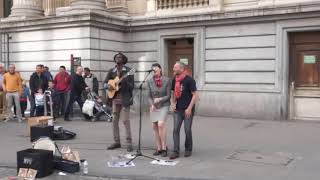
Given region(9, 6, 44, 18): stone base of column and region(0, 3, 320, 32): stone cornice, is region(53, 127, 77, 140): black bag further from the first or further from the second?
region(9, 6, 44, 18): stone base of column

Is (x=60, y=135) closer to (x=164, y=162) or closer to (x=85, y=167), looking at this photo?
(x=85, y=167)

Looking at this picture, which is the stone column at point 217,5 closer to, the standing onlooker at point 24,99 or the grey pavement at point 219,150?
the grey pavement at point 219,150

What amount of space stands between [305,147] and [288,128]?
296 centimetres

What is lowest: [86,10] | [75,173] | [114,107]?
[75,173]

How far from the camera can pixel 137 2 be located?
19.0 m

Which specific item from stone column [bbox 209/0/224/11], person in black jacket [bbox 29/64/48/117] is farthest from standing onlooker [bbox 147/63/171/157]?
stone column [bbox 209/0/224/11]

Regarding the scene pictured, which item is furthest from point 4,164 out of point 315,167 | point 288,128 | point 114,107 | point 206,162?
point 288,128

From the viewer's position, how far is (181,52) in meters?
18.0

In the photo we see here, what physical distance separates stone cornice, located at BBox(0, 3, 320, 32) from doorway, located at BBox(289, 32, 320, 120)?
0.81 m

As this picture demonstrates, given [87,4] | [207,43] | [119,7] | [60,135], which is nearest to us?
[60,135]

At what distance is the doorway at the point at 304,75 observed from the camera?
49.2 ft

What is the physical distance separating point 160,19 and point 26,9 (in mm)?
5875

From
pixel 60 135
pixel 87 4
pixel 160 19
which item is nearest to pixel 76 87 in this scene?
pixel 87 4

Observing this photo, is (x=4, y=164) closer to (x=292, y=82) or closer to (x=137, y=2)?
(x=292, y=82)
